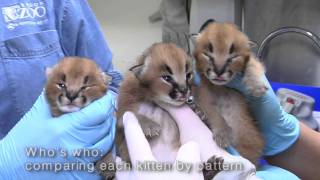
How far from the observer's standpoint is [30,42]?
1183 millimetres

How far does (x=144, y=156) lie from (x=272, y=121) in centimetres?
41

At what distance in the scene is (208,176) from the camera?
101 cm

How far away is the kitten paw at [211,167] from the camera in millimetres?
1006

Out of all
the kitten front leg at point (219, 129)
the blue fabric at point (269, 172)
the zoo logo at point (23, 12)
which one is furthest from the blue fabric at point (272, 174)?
the zoo logo at point (23, 12)

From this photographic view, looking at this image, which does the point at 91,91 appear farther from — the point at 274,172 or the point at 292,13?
the point at 292,13

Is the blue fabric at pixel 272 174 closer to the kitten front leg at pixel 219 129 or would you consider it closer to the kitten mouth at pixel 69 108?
the kitten front leg at pixel 219 129

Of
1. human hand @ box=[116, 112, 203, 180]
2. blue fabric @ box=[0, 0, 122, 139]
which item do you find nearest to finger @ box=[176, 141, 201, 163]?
human hand @ box=[116, 112, 203, 180]

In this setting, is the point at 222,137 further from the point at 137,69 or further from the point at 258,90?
the point at 137,69

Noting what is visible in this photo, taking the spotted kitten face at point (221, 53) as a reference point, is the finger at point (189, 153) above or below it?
below

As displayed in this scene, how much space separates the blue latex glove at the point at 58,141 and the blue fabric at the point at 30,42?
0.14 meters

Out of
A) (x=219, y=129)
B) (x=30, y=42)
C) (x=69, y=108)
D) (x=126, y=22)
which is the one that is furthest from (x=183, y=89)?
(x=126, y=22)

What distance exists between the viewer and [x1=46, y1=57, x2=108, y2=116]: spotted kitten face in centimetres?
97

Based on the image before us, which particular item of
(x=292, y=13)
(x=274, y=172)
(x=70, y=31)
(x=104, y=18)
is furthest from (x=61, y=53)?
(x=104, y=18)

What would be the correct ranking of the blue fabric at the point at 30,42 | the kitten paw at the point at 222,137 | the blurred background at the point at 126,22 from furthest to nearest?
the blurred background at the point at 126,22 → the blue fabric at the point at 30,42 → the kitten paw at the point at 222,137
